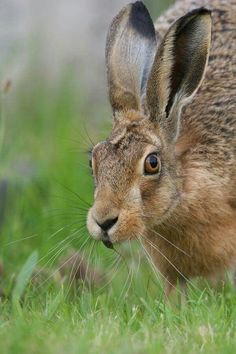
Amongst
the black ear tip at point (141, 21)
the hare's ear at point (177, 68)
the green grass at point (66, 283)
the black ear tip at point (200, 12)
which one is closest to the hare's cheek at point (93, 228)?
the green grass at point (66, 283)

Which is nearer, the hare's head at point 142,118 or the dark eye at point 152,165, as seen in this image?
the hare's head at point 142,118

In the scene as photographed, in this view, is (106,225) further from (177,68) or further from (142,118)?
(177,68)

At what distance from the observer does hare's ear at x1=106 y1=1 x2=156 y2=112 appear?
606cm

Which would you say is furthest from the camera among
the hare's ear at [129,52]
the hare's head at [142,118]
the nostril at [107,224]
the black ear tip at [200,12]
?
the hare's ear at [129,52]

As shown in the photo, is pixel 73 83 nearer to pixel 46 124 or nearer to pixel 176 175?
pixel 46 124

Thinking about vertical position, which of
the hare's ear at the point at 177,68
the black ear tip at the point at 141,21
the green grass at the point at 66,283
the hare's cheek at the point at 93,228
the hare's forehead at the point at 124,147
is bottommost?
the green grass at the point at 66,283

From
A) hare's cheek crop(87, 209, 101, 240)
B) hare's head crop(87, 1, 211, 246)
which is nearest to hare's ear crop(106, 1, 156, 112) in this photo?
hare's head crop(87, 1, 211, 246)

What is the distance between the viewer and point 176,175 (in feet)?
19.4

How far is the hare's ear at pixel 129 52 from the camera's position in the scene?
6.06m

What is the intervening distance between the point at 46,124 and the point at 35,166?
0.83 m

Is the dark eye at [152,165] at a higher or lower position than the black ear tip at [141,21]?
lower

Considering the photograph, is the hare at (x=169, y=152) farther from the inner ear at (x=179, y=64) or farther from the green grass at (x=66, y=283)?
the green grass at (x=66, y=283)

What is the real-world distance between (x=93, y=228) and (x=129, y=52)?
1289mm

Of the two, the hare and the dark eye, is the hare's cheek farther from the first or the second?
the dark eye
